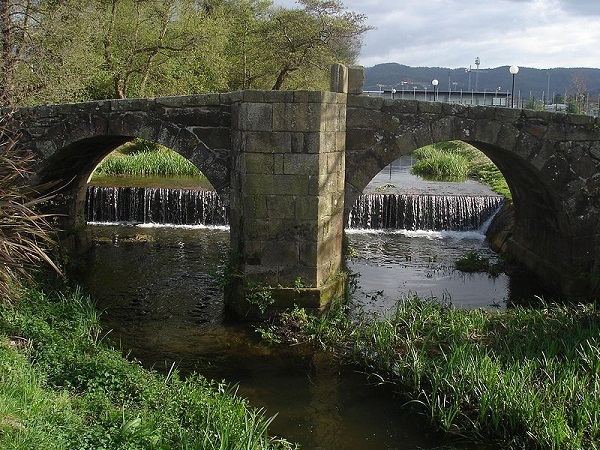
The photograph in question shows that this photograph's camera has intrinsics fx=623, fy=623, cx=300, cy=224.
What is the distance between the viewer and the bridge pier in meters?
8.48

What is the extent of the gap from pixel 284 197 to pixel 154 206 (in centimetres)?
838

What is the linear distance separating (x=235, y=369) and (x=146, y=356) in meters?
1.19

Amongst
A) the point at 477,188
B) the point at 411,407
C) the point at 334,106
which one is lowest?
the point at 411,407

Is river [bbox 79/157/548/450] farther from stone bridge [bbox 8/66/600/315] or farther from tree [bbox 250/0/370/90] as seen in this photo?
tree [bbox 250/0/370/90]

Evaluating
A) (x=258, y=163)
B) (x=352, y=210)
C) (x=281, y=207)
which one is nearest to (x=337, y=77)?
(x=258, y=163)

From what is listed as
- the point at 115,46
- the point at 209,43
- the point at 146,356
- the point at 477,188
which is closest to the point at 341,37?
the point at 209,43

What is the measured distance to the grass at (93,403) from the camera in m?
4.77

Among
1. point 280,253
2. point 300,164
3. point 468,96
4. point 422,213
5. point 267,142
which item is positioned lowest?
point 422,213

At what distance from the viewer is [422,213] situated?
15.9 meters

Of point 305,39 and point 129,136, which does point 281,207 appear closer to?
point 129,136

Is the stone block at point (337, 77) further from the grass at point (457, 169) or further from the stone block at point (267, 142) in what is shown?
the grass at point (457, 169)

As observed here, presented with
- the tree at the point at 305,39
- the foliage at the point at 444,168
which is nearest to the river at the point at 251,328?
the foliage at the point at 444,168

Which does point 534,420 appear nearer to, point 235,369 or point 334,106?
point 235,369

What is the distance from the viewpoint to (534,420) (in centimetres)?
577
